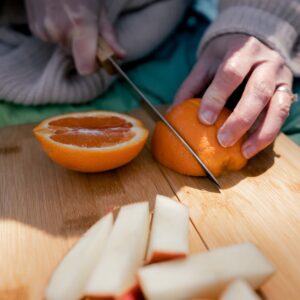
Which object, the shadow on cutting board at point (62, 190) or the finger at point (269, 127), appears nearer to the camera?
the shadow on cutting board at point (62, 190)

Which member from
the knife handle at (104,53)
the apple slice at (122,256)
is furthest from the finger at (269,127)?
the knife handle at (104,53)

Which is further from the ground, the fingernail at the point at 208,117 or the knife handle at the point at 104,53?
the fingernail at the point at 208,117

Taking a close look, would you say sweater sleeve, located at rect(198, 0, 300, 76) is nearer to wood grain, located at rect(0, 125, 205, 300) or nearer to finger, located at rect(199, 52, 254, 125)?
finger, located at rect(199, 52, 254, 125)

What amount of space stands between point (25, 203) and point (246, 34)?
0.71 metres

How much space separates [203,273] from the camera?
67cm

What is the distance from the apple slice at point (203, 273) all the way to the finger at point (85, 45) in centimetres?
69

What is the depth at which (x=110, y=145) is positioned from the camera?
939mm

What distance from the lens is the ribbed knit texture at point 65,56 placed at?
1.29 meters

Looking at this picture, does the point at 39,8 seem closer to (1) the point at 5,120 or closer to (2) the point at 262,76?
(1) the point at 5,120

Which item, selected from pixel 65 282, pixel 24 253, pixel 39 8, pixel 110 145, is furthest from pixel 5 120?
pixel 65 282

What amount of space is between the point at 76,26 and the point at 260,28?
51cm

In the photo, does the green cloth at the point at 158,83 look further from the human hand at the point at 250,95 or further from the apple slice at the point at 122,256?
the apple slice at the point at 122,256

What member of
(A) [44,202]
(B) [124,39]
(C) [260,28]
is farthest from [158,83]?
(A) [44,202]

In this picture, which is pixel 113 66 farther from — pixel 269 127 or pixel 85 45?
pixel 269 127
